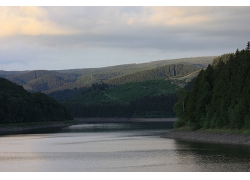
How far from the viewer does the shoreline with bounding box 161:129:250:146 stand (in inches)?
3846

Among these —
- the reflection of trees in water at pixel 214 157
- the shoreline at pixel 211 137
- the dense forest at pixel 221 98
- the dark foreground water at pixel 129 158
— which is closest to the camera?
the reflection of trees in water at pixel 214 157

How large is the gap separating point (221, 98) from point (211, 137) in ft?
38.2

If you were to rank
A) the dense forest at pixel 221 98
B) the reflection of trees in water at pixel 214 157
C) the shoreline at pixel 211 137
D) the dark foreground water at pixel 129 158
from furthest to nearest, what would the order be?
the dense forest at pixel 221 98
the shoreline at pixel 211 137
the dark foreground water at pixel 129 158
the reflection of trees in water at pixel 214 157

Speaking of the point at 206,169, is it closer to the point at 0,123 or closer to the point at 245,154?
the point at 245,154

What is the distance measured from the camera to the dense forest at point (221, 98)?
106 meters

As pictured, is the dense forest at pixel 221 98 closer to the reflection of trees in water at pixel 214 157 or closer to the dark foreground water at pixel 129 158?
the reflection of trees in water at pixel 214 157

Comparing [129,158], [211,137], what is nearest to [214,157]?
[129,158]

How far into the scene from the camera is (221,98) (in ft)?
385

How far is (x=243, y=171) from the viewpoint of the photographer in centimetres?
6309

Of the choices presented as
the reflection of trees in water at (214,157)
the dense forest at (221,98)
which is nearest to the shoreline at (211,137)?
the dense forest at (221,98)

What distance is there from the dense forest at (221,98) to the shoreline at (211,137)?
2421 millimetres

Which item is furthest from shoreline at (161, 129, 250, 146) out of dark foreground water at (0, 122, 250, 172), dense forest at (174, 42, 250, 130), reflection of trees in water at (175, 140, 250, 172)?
dark foreground water at (0, 122, 250, 172)

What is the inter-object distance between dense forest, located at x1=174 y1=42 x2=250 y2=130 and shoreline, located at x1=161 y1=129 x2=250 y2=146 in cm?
242

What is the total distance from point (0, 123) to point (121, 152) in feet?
382
